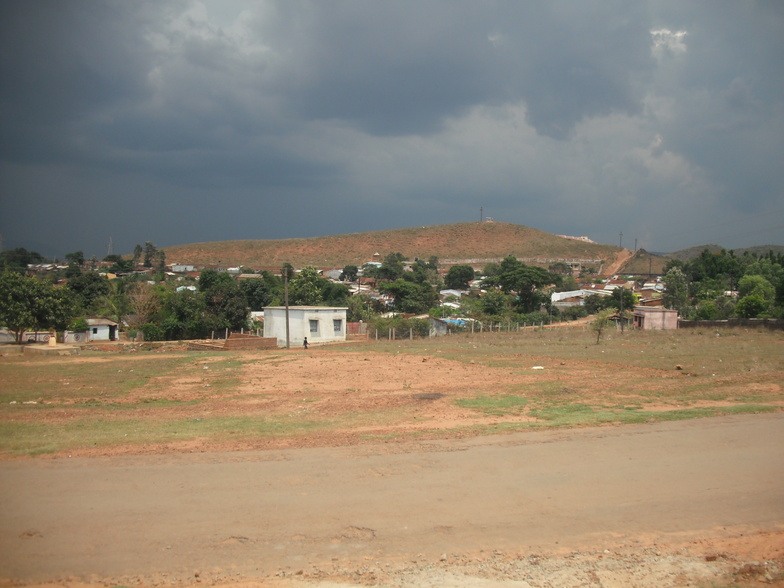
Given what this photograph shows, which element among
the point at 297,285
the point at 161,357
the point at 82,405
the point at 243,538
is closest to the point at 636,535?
the point at 243,538

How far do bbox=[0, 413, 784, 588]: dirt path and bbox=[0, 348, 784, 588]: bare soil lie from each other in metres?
0.03

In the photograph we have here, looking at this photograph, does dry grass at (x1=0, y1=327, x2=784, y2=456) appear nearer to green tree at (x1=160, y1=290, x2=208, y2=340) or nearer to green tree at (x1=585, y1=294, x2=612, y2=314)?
green tree at (x1=160, y1=290, x2=208, y2=340)

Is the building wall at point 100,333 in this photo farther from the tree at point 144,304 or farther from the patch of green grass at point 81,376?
the patch of green grass at point 81,376

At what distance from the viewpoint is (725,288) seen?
274ft

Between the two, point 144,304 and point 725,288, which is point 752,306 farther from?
point 144,304

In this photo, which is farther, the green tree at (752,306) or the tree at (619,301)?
the tree at (619,301)

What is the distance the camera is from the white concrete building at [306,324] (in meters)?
48.0

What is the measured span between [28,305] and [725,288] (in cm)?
8244

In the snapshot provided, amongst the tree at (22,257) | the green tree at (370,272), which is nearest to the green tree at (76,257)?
the tree at (22,257)

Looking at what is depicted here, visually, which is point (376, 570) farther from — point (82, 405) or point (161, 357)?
point (161, 357)

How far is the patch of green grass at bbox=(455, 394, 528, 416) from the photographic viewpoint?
16.0 metres

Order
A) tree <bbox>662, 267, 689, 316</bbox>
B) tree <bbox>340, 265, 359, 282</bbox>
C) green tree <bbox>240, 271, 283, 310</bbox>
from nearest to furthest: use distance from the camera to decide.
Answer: tree <bbox>662, 267, 689, 316</bbox> < green tree <bbox>240, 271, 283, 310</bbox> < tree <bbox>340, 265, 359, 282</bbox>

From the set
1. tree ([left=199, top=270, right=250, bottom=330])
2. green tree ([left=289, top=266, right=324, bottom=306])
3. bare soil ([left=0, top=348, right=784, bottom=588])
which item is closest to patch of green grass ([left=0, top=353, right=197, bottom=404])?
bare soil ([left=0, top=348, right=784, bottom=588])

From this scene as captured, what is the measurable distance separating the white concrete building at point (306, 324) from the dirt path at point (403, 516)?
36682mm
